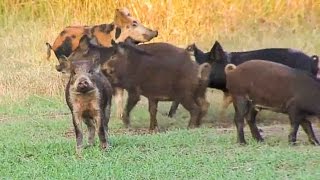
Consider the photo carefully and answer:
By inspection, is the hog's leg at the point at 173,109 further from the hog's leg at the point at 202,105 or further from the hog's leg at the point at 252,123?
the hog's leg at the point at 252,123

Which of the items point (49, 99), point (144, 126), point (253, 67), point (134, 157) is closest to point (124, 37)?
point (49, 99)

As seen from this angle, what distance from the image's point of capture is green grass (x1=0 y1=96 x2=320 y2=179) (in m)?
7.96

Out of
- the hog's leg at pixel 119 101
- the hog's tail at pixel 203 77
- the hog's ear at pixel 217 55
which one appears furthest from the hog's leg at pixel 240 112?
the hog's leg at pixel 119 101

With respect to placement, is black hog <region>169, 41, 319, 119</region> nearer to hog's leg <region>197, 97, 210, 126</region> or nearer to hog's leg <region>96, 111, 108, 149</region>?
hog's leg <region>197, 97, 210, 126</region>

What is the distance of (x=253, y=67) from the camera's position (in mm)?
9617

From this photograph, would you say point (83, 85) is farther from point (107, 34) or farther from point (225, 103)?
point (107, 34)

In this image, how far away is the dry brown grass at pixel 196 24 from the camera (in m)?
15.3

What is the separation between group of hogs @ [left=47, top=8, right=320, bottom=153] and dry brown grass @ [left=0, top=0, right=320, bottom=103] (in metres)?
2.28

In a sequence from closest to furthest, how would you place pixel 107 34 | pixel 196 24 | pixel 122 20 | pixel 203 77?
1. pixel 203 77
2. pixel 107 34
3. pixel 122 20
4. pixel 196 24

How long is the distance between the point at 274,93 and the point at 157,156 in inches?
64.1

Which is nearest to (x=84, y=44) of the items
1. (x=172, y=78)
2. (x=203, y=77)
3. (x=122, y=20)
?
(x=172, y=78)

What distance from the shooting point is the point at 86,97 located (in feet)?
29.3

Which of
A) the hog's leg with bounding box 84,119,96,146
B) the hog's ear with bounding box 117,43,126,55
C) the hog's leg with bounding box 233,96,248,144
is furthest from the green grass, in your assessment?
the hog's ear with bounding box 117,43,126,55

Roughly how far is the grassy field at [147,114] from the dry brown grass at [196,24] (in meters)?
0.02
